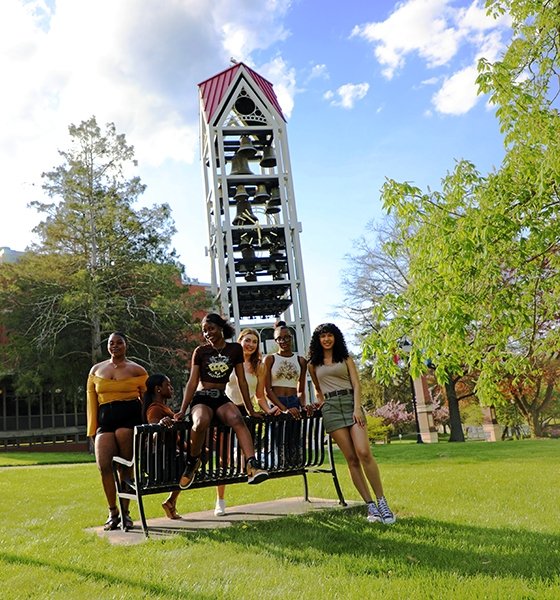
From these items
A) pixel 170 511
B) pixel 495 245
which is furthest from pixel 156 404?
pixel 495 245

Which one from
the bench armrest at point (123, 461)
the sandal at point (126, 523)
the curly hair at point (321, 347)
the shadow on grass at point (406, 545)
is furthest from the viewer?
the curly hair at point (321, 347)

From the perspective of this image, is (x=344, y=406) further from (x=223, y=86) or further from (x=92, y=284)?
(x=223, y=86)

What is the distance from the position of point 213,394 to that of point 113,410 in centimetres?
103

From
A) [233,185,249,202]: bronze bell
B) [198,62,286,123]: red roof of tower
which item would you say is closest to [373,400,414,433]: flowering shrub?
[233,185,249,202]: bronze bell

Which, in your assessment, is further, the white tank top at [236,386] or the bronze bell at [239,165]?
the bronze bell at [239,165]

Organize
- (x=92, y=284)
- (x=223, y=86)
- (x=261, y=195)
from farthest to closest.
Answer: (x=223, y=86) → (x=261, y=195) → (x=92, y=284)

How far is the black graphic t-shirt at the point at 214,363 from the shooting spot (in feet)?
17.1

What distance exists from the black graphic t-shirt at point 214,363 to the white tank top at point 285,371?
0.87 meters

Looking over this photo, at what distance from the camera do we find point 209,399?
5.14 meters

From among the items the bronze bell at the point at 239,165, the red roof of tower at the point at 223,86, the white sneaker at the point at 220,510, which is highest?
the red roof of tower at the point at 223,86

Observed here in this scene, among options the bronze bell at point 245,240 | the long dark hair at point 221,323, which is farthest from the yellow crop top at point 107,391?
the bronze bell at point 245,240

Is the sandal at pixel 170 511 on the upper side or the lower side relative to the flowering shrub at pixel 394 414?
upper

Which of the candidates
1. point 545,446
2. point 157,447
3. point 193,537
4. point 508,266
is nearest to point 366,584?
point 193,537

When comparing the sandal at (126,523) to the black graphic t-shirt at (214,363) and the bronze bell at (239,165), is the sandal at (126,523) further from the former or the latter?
the bronze bell at (239,165)
